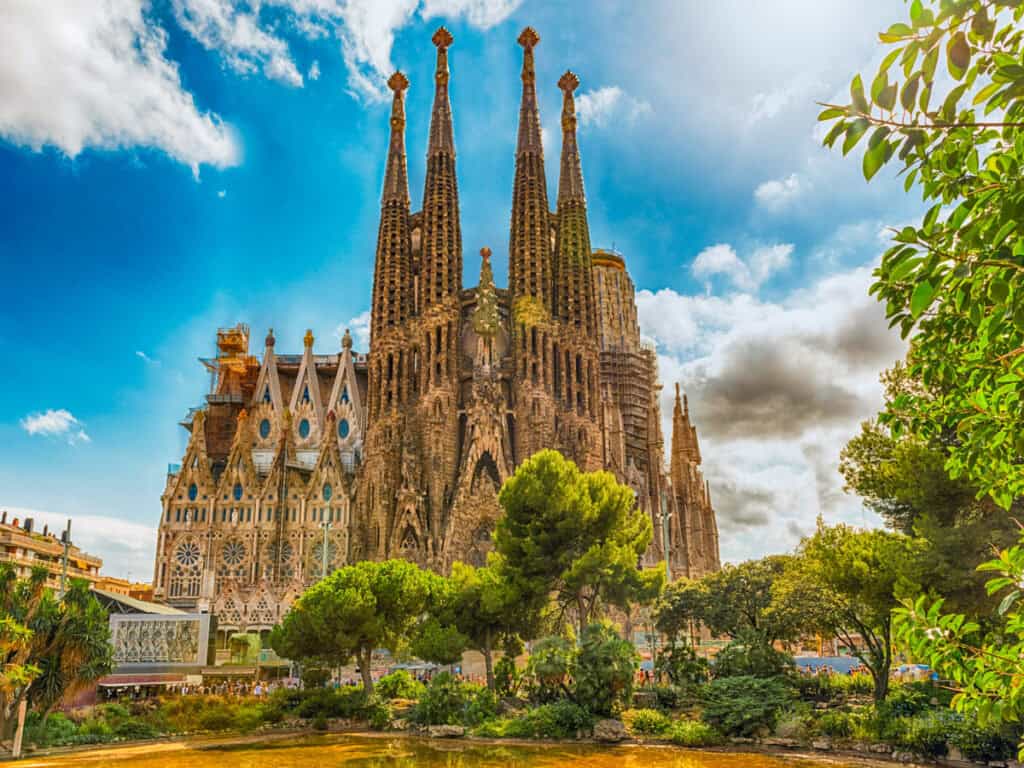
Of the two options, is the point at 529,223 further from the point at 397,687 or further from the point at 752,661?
the point at 752,661

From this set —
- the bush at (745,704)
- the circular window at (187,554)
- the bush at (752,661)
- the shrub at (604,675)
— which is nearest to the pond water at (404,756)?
the bush at (745,704)

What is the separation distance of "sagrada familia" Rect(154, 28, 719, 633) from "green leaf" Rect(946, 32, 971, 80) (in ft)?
140

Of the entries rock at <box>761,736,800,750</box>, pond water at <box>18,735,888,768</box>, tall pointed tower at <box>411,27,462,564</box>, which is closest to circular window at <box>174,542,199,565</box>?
tall pointed tower at <box>411,27,462,564</box>

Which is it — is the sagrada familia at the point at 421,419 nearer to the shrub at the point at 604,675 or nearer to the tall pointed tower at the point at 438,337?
the tall pointed tower at the point at 438,337

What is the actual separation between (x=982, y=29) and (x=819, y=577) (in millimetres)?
18650

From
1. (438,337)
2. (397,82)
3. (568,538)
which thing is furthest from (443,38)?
(568,538)

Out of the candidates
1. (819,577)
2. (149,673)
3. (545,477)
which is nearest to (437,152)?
(545,477)

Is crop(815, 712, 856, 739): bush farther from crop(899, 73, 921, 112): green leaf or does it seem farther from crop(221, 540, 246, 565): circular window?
crop(221, 540, 246, 565): circular window

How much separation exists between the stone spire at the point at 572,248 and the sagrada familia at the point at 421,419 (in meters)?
0.12

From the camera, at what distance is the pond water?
16.6m

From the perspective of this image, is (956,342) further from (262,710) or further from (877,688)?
(262,710)

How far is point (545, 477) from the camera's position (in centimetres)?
2666

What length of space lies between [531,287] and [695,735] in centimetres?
3682

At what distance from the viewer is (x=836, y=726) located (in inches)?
727
